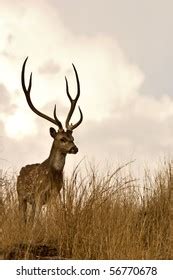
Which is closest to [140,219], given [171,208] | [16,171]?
[171,208]

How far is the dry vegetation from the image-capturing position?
5.60 m

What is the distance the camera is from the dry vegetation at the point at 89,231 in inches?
220

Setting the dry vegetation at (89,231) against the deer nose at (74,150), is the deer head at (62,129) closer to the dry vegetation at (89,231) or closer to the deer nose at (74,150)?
the deer nose at (74,150)

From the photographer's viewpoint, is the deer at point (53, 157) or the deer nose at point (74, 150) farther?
the deer nose at point (74, 150)

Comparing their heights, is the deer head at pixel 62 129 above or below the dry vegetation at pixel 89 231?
above

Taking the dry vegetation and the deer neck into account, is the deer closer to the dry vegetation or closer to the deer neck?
the deer neck

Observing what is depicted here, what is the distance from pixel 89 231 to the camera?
5793mm

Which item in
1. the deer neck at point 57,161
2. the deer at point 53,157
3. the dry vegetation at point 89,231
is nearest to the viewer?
the dry vegetation at point 89,231

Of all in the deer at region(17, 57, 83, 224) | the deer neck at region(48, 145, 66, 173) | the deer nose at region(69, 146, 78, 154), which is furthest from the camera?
the deer neck at region(48, 145, 66, 173)

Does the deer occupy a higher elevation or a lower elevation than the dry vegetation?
higher

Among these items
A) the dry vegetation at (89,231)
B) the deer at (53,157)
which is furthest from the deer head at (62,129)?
the dry vegetation at (89,231)

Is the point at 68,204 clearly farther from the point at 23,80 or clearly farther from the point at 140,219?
the point at 23,80

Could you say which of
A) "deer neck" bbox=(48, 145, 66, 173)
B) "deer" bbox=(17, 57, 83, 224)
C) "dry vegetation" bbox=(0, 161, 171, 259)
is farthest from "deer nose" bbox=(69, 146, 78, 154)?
"dry vegetation" bbox=(0, 161, 171, 259)

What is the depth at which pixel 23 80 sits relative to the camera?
9352 millimetres
